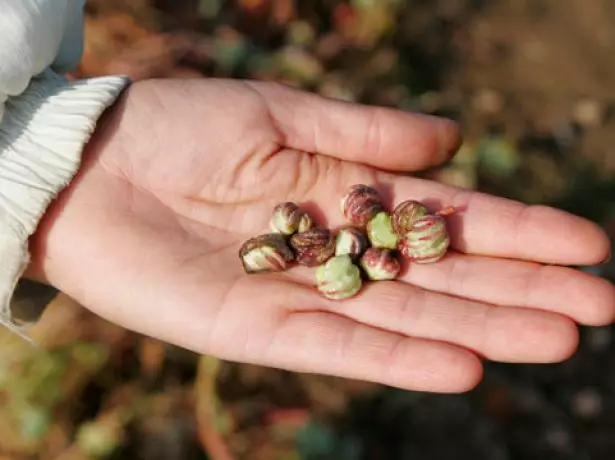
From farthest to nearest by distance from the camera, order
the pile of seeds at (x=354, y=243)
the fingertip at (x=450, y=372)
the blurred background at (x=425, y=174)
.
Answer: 1. the blurred background at (x=425, y=174)
2. the pile of seeds at (x=354, y=243)
3. the fingertip at (x=450, y=372)

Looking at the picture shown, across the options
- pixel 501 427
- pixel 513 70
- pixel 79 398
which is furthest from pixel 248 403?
pixel 513 70

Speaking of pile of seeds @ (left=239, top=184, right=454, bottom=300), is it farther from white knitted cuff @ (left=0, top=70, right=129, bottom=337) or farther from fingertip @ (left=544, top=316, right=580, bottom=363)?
white knitted cuff @ (left=0, top=70, right=129, bottom=337)

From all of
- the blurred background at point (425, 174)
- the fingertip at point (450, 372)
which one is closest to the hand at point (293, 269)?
the fingertip at point (450, 372)

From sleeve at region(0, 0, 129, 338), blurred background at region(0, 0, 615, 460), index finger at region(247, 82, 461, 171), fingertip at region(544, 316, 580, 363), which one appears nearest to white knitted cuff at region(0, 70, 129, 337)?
sleeve at region(0, 0, 129, 338)

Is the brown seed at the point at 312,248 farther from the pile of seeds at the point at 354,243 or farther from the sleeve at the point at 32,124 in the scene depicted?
the sleeve at the point at 32,124

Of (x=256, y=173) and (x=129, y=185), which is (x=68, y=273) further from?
(x=256, y=173)

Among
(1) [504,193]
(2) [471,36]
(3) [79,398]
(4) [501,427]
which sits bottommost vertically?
(3) [79,398]

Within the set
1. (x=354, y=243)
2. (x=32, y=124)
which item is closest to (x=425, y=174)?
(x=354, y=243)

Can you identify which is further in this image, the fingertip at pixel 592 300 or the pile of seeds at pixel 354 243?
the pile of seeds at pixel 354 243

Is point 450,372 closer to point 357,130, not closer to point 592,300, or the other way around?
point 592,300
